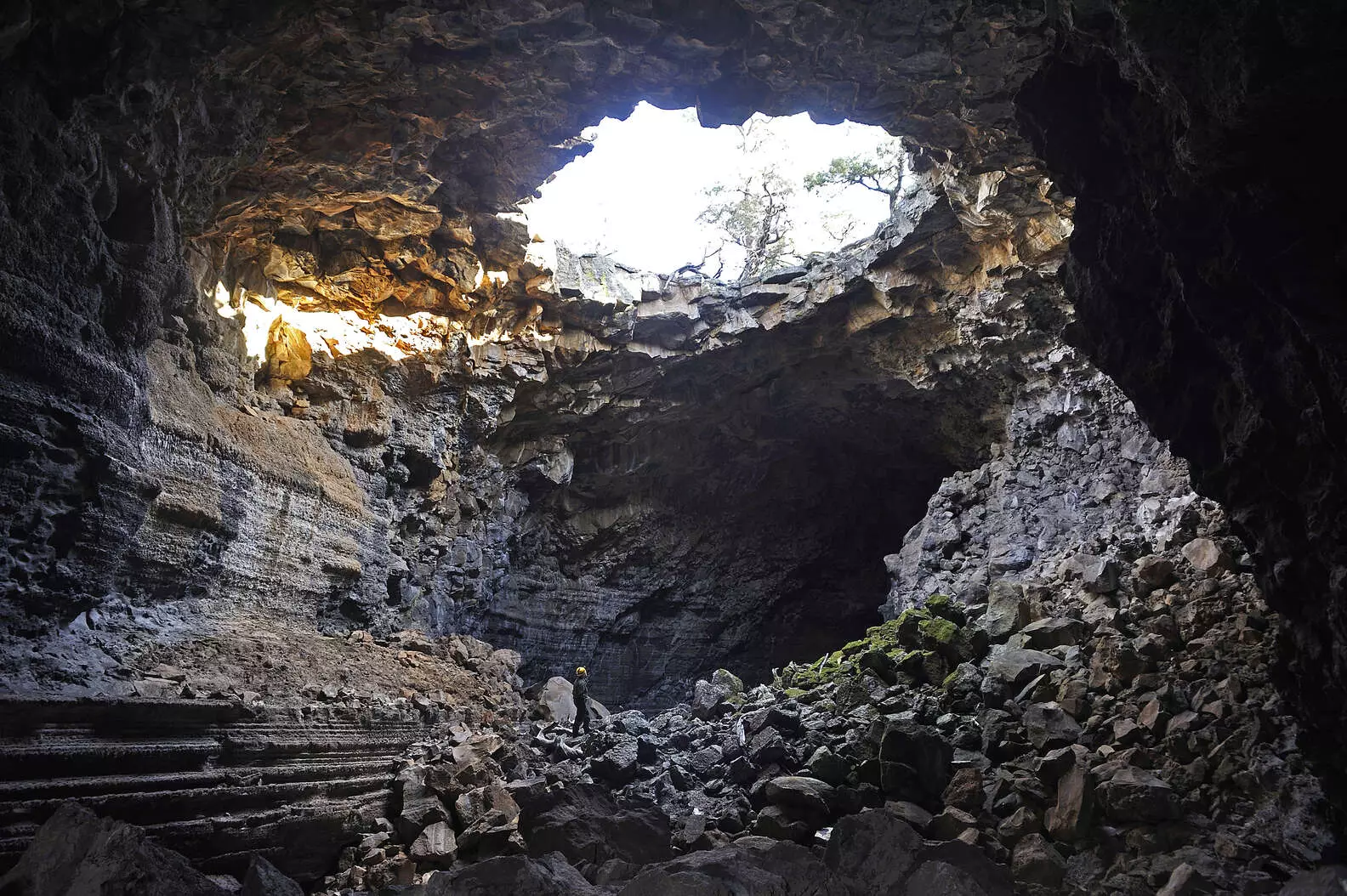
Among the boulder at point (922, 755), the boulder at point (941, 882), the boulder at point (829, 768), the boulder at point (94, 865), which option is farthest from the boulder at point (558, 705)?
the boulder at point (941, 882)

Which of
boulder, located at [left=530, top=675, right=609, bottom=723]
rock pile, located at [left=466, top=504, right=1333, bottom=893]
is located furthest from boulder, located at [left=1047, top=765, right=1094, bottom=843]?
boulder, located at [left=530, top=675, right=609, bottom=723]

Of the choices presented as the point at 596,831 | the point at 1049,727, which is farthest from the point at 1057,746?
the point at 596,831

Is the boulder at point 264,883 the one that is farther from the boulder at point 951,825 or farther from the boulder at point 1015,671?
the boulder at point 1015,671

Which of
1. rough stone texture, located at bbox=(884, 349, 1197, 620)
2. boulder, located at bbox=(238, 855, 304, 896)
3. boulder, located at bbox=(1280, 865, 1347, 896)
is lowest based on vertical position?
boulder, located at bbox=(238, 855, 304, 896)

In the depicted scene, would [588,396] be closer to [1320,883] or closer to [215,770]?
[215,770]

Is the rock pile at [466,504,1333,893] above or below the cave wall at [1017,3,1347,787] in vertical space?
below

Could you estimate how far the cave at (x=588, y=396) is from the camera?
12.8ft

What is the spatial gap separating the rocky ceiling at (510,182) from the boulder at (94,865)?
2598 millimetres

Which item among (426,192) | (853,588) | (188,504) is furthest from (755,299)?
(188,504)

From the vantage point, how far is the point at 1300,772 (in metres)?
4.09

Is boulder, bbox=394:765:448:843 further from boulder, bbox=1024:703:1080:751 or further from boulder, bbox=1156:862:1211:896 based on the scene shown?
boulder, bbox=1156:862:1211:896

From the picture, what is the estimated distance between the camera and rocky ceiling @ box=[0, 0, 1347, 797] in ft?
10.9

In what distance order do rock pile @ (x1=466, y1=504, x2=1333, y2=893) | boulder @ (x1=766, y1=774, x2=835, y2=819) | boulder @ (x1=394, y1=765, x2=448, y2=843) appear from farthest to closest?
boulder @ (x1=394, y1=765, x2=448, y2=843) < boulder @ (x1=766, y1=774, x2=835, y2=819) < rock pile @ (x1=466, y1=504, x2=1333, y2=893)

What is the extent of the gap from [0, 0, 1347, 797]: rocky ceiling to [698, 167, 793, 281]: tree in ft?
21.0
